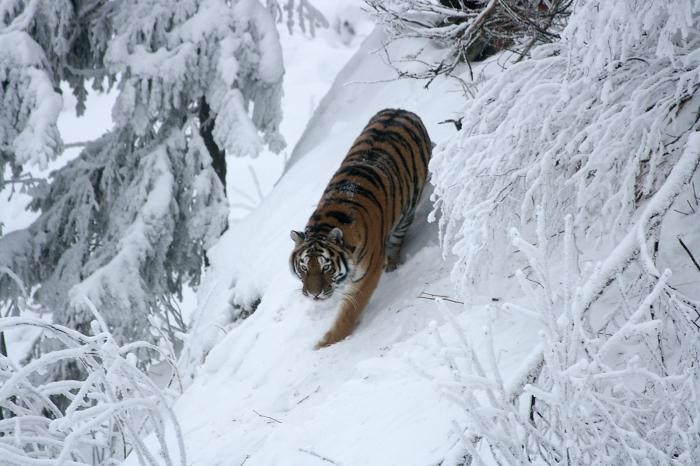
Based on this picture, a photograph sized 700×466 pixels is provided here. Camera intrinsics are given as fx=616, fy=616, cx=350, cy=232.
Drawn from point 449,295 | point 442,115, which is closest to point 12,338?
point 442,115

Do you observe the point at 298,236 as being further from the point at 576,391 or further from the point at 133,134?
the point at 133,134

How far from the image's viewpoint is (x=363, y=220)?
4453mm

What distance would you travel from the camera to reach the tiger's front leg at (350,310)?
4.31 m

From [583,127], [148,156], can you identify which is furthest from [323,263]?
[148,156]

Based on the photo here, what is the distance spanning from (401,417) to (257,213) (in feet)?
16.2

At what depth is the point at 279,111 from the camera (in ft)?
25.9

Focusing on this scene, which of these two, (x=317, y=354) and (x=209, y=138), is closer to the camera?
(x=317, y=354)

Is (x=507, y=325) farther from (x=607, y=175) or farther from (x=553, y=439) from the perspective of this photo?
(x=553, y=439)

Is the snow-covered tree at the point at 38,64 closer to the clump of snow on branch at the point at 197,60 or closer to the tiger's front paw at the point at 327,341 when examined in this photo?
the clump of snow on branch at the point at 197,60

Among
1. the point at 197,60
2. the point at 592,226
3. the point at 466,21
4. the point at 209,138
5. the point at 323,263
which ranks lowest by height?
the point at 592,226

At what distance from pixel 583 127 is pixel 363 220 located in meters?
2.08

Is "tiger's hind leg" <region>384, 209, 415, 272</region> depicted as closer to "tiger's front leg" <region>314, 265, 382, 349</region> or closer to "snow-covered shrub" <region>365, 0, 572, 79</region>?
"tiger's front leg" <region>314, 265, 382, 349</region>

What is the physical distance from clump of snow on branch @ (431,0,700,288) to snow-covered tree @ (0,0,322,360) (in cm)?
462

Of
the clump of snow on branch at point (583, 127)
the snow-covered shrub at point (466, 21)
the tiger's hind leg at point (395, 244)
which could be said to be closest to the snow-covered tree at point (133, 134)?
the tiger's hind leg at point (395, 244)
